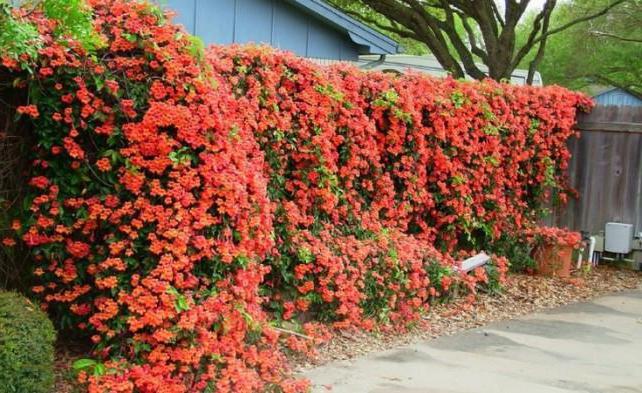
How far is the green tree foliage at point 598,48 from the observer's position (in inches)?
907

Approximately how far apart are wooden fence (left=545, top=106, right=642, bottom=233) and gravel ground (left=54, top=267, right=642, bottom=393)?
2.50ft

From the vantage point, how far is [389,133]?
310 inches

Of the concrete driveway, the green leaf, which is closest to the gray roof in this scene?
the concrete driveway

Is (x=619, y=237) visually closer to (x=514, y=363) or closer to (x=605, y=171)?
(x=605, y=171)

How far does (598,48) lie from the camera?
86.1 ft

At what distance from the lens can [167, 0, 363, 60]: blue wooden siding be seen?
10.3 meters

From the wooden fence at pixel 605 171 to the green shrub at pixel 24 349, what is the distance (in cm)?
826

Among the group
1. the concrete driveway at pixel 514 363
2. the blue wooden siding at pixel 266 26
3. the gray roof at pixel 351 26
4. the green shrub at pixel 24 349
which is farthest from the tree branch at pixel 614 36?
the green shrub at pixel 24 349

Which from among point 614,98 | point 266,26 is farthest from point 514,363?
point 614,98

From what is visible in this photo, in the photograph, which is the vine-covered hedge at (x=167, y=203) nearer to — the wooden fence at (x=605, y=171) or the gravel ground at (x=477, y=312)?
the gravel ground at (x=477, y=312)

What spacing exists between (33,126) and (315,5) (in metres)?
6.75

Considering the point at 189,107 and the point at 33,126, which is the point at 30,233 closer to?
the point at 33,126

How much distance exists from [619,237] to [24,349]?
8.54 m

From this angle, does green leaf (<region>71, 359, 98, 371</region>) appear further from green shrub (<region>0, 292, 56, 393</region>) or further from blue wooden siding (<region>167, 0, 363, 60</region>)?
blue wooden siding (<region>167, 0, 363, 60</region>)
